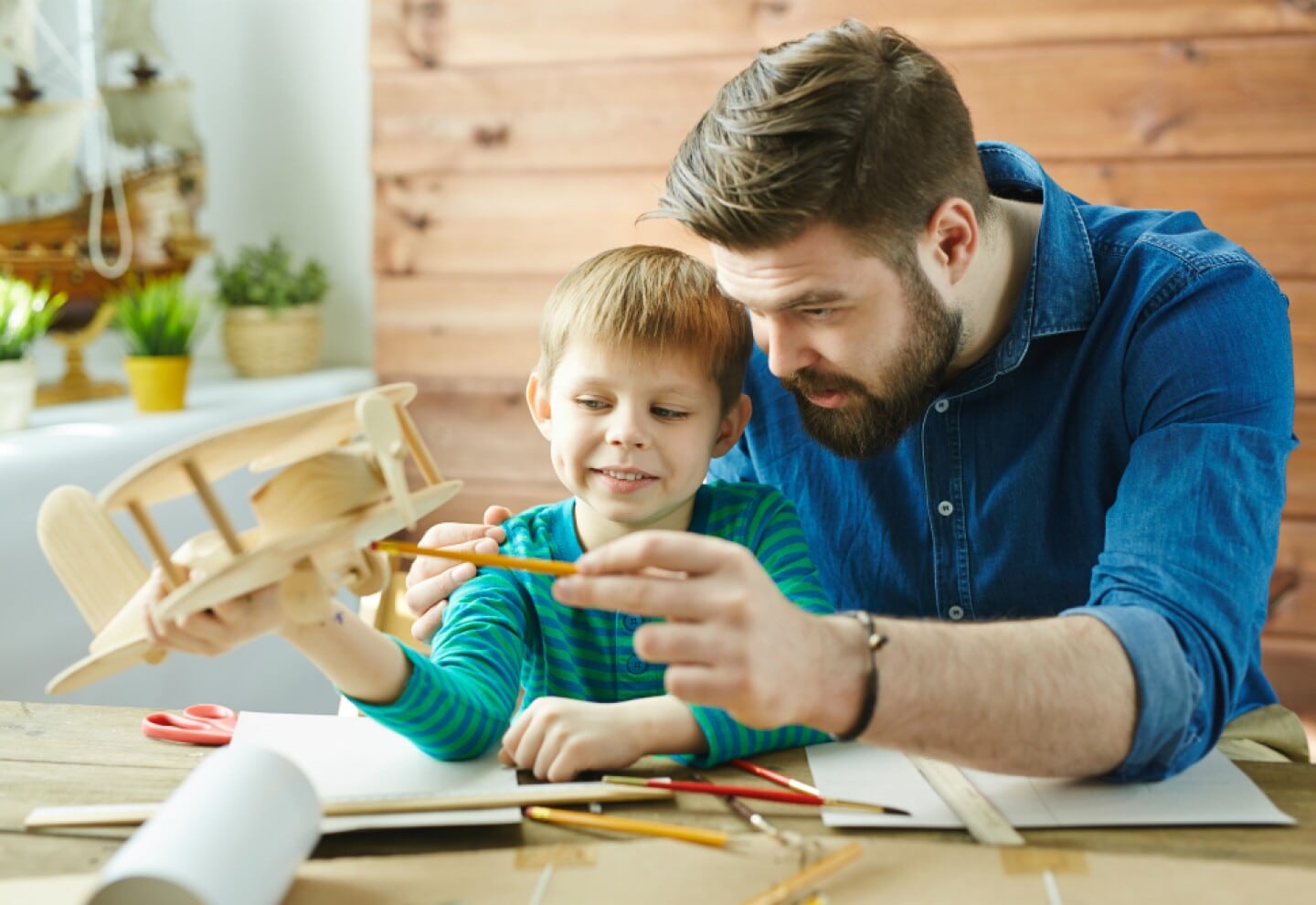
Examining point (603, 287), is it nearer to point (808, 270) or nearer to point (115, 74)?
point (808, 270)

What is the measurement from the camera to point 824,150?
114cm

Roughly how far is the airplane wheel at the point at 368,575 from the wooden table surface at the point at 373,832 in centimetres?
18

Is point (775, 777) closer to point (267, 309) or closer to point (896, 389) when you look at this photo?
point (896, 389)

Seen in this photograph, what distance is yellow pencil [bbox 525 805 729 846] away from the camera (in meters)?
0.87

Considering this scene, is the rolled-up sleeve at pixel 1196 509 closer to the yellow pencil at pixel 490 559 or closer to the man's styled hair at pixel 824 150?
the man's styled hair at pixel 824 150

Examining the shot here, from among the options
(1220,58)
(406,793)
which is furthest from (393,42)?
(406,793)

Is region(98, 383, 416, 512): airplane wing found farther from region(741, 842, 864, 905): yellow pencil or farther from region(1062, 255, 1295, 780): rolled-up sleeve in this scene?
region(1062, 255, 1295, 780): rolled-up sleeve

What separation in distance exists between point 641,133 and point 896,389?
55.2 inches

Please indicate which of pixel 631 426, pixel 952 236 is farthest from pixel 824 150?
pixel 631 426

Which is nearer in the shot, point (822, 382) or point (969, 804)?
point (969, 804)

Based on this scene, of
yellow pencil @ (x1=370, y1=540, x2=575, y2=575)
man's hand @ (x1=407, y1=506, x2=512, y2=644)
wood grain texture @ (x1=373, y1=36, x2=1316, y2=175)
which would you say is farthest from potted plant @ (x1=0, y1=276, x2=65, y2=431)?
yellow pencil @ (x1=370, y1=540, x2=575, y2=575)

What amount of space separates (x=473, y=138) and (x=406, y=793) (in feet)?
6.41

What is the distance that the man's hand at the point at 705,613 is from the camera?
0.81 metres

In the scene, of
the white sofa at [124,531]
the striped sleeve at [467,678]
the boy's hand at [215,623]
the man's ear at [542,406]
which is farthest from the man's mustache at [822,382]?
the white sofa at [124,531]
